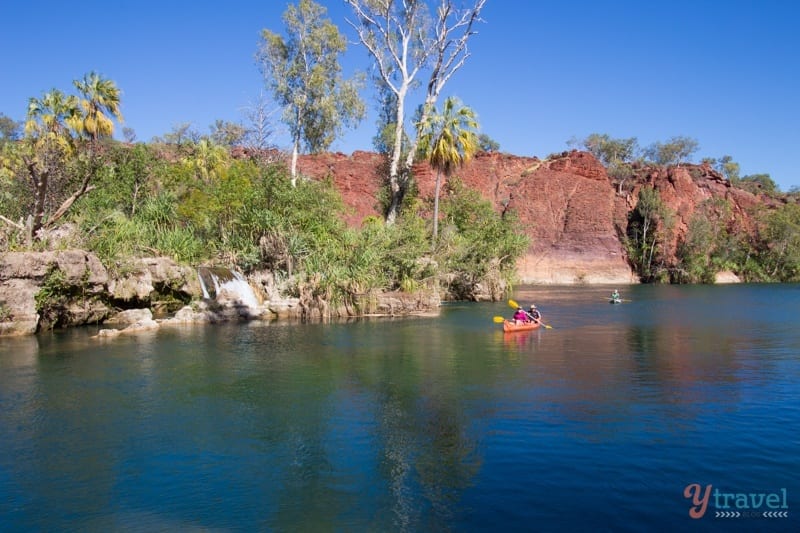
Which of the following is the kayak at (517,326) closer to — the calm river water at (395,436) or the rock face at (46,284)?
the calm river water at (395,436)

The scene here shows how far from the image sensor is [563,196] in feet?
242

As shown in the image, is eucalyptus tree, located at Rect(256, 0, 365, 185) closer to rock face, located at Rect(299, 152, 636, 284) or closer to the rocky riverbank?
the rocky riverbank

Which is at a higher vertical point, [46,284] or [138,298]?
[46,284]

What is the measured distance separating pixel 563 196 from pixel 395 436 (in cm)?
6748

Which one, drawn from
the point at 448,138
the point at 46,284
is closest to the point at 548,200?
the point at 448,138

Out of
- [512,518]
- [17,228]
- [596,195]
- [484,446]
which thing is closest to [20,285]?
[17,228]

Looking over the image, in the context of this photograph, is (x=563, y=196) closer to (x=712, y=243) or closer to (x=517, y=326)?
(x=712, y=243)

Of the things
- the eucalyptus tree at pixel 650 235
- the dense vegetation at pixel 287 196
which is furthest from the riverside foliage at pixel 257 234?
the eucalyptus tree at pixel 650 235

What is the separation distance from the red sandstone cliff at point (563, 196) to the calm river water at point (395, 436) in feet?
163

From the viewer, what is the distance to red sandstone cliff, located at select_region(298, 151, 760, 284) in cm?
6806

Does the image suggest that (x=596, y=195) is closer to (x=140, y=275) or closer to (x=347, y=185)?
(x=347, y=185)

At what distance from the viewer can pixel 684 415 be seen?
11531 millimetres

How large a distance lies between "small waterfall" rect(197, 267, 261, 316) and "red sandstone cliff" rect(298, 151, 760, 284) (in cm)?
4004

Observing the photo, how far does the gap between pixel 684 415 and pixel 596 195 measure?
64928 millimetres
